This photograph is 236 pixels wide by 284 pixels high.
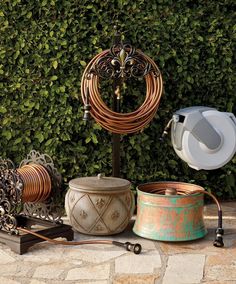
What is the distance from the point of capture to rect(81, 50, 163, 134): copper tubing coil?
4.01m

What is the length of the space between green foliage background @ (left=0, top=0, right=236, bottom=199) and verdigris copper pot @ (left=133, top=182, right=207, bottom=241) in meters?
0.84

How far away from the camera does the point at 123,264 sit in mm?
3379

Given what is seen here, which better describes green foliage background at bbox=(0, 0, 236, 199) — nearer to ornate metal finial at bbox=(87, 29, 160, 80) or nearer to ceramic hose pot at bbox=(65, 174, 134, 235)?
ornate metal finial at bbox=(87, 29, 160, 80)

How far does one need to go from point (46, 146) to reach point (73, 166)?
267 millimetres

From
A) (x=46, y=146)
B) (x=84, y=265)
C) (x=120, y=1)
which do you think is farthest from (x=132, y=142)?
(x=84, y=265)

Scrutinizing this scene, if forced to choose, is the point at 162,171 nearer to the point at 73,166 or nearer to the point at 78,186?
the point at 73,166

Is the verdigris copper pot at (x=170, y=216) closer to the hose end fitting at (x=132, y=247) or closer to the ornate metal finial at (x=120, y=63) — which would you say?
the hose end fitting at (x=132, y=247)

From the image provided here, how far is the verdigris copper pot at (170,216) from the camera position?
3750 mm

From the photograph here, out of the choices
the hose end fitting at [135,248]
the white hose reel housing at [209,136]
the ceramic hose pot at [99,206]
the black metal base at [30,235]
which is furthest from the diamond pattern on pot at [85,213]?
the white hose reel housing at [209,136]

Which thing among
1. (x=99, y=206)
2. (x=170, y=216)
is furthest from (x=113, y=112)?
(x=170, y=216)

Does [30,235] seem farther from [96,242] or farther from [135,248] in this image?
[135,248]

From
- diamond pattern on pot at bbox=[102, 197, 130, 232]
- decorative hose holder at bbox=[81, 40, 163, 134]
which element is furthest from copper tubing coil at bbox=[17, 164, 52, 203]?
decorative hose holder at bbox=[81, 40, 163, 134]

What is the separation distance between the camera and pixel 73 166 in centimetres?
462

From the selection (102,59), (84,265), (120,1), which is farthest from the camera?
(120,1)
